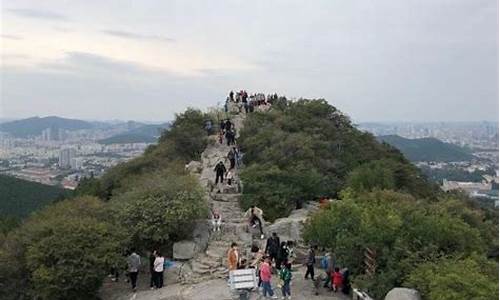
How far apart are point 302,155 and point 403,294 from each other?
14441 millimetres

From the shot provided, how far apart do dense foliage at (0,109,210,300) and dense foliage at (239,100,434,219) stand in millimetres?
3444

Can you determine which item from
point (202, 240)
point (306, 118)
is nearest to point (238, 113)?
point (306, 118)

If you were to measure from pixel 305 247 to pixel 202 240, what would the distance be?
304 cm

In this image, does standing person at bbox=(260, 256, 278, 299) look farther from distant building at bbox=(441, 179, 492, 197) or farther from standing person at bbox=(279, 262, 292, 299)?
distant building at bbox=(441, 179, 492, 197)

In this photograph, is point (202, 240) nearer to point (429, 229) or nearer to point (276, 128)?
point (429, 229)

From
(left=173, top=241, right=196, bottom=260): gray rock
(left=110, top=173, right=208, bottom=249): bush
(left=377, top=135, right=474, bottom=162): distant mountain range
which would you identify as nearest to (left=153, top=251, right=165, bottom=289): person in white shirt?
(left=173, top=241, right=196, bottom=260): gray rock

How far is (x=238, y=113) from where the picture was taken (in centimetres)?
3678

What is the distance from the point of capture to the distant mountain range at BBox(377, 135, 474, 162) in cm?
9281

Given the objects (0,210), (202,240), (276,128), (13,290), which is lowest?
(0,210)

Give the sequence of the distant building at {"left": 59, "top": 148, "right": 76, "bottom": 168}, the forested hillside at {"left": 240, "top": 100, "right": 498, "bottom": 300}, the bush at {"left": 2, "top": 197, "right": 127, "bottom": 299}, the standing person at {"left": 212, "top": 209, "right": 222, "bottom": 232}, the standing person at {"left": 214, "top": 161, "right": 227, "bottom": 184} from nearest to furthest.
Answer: the forested hillside at {"left": 240, "top": 100, "right": 498, "bottom": 300}
the bush at {"left": 2, "top": 197, "right": 127, "bottom": 299}
the standing person at {"left": 212, "top": 209, "right": 222, "bottom": 232}
the standing person at {"left": 214, "top": 161, "right": 227, "bottom": 184}
the distant building at {"left": 59, "top": 148, "right": 76, "bottom": 168}

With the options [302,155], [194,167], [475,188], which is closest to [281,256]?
[302,155]

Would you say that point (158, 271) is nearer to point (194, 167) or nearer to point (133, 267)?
point (133, 267)

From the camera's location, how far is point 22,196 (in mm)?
51656

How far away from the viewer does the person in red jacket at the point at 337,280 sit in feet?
Result: 47.6
